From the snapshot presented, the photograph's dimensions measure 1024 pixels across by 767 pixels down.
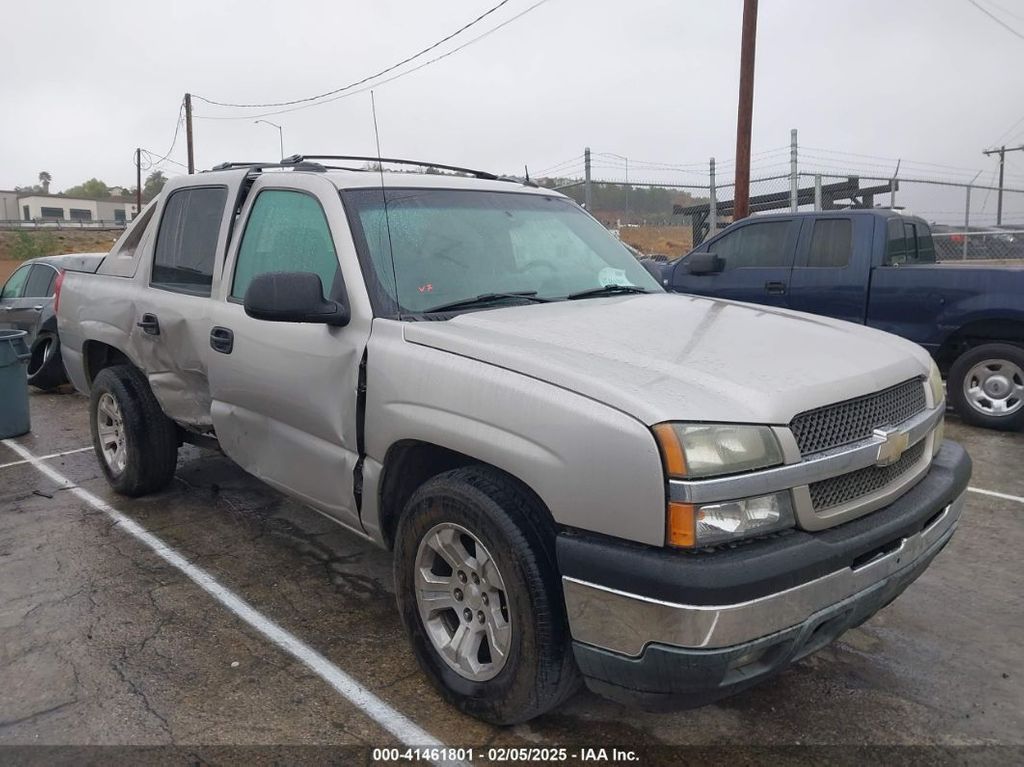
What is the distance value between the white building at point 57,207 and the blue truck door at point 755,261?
93.2 meters

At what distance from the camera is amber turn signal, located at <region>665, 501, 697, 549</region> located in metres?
2.22

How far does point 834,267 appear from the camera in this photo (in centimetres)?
777

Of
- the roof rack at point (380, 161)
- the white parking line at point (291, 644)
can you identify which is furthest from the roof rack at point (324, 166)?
the white parking line at point (291, 644)

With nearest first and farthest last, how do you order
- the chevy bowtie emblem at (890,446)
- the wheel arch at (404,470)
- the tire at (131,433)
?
the chevy bowtie emblem at (890,446) < the wheel arch at (404,470) < the tire at (131,433)

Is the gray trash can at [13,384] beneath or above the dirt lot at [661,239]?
beneath

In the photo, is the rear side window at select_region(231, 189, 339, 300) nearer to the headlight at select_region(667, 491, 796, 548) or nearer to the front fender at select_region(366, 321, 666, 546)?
the front fender at select_region(366, 321, 666, 546)

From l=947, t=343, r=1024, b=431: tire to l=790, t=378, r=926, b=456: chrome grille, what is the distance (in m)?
4.76

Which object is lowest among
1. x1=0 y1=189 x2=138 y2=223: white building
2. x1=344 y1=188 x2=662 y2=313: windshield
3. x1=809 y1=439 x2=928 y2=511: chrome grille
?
x1=809 y1=439 x2=928 y2=511: chrome grille

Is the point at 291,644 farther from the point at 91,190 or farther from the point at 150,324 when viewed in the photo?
the point at 91,190

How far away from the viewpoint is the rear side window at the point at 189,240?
14.3ft

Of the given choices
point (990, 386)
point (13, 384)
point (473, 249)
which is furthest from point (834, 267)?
point (13, 384)

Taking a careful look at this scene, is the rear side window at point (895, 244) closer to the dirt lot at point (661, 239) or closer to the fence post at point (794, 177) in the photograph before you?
the fence post at point (794, 177)

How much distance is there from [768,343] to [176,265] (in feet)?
11.0

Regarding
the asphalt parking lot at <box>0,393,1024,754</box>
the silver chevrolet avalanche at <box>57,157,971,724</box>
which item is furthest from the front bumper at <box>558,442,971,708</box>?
the asphalt parking lot at <box>0,393,1024,754</box>
